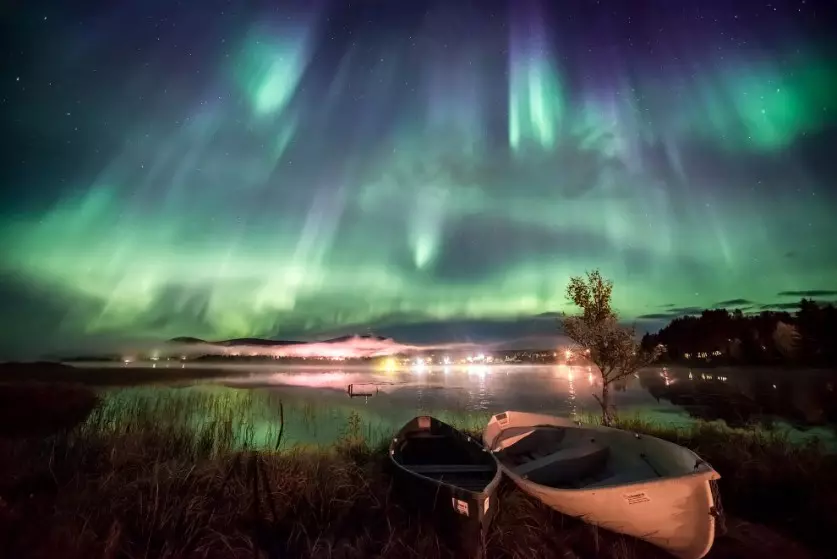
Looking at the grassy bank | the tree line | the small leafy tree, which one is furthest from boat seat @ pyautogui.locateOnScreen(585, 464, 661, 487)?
the tree line

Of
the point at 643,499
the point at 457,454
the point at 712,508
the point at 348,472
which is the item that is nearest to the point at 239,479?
the point at 348,472

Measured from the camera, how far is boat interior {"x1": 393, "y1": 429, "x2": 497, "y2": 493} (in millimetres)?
11086

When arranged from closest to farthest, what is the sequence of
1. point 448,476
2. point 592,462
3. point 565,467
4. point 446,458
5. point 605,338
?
1. point 448,476
2. point 565,467
3. point 592,462
4. point 446,458
5. point 605,338

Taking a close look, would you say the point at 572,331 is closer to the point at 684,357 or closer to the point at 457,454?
the point at 457,454

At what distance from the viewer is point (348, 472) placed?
40.3 ft

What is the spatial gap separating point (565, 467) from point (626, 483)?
290cm

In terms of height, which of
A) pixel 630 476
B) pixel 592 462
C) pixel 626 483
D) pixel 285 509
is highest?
pixel 626 483

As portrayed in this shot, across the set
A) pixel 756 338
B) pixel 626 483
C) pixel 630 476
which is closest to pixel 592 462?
pixel 630 476

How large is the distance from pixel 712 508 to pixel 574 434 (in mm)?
6130

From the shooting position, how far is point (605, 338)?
63.3ft

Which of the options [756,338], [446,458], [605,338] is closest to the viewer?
[446,458]

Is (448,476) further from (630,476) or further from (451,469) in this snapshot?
(630,476)

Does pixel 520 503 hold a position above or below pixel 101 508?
below

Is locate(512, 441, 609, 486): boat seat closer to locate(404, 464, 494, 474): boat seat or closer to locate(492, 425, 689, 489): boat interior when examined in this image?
locate(492, 425, 689, 489): boat interior
